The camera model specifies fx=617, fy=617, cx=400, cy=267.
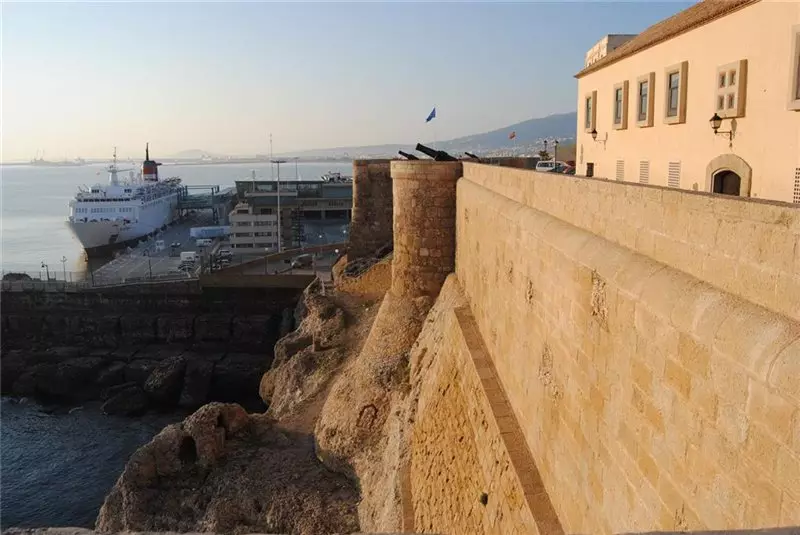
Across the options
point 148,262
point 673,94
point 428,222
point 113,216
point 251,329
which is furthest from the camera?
point 113,216

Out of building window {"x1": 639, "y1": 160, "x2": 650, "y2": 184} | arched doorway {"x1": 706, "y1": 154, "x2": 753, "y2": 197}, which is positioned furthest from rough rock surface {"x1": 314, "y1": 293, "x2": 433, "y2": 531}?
arched doorway {"x1": 706, "y1": 154, "x2": 753, "y2": 197}

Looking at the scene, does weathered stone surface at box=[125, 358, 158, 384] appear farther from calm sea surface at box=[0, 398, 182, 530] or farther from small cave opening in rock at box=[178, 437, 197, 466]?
small cave opening in rock at box=[178, 437, 197, 466]

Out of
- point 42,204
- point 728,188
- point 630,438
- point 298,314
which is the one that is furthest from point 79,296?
point 42,204

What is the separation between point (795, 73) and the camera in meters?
8.17

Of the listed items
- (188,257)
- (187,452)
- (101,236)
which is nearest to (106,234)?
(101,236)

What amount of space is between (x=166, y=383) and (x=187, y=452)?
12215 mm

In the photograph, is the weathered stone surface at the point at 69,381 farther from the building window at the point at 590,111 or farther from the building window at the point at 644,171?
the building window at the point at 644,171

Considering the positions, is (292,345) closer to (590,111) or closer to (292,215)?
(590,111)

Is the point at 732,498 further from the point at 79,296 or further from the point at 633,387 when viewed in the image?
the point at 79,296

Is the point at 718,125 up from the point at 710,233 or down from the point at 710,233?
up

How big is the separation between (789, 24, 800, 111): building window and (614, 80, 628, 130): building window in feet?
19.1

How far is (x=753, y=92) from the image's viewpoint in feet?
30.1

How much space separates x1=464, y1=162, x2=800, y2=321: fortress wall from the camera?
2.84m

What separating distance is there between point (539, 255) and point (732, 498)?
3.66 metres
